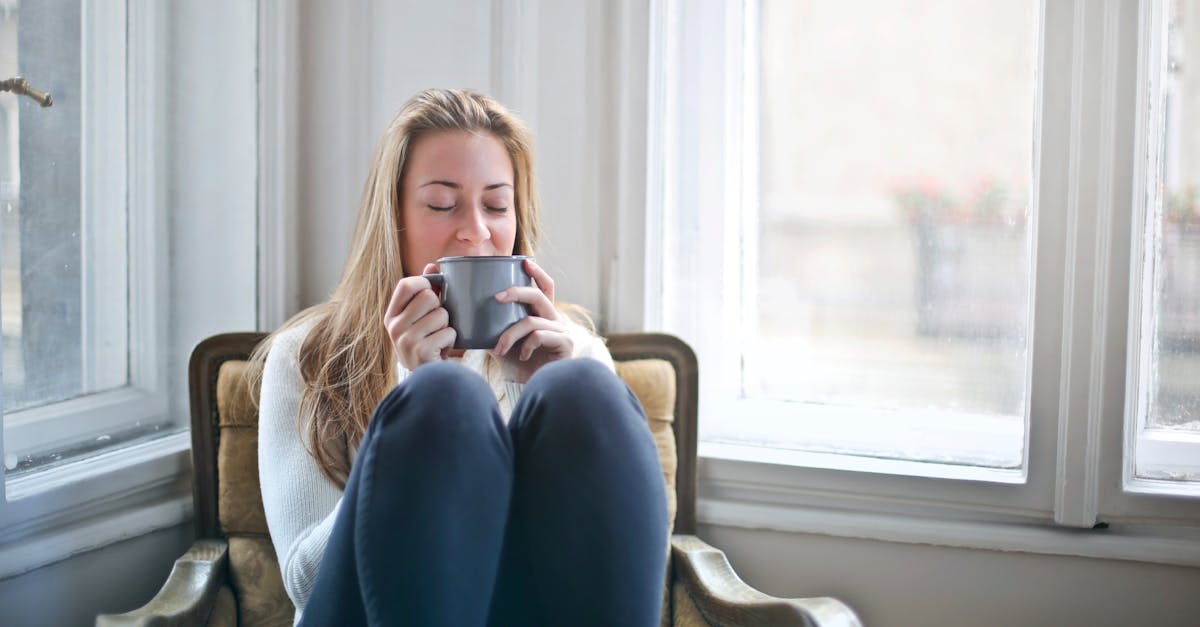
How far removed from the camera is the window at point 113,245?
4.69 feet

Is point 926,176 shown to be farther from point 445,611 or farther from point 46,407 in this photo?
point 46,407

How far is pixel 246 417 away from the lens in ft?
5.15

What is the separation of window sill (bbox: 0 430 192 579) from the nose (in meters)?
0.68

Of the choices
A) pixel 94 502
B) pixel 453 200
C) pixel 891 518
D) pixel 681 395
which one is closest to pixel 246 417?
pixel 94 502

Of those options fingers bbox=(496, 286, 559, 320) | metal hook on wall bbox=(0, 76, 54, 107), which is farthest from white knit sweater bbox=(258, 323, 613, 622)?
metal hook on wall bbox=(0, 76, 54, 107)

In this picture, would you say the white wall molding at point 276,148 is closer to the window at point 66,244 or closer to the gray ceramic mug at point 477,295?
the window at point 66,244

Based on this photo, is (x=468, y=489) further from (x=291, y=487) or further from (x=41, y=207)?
(x=41, y=207)

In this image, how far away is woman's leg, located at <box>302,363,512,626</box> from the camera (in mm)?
Answer: 984

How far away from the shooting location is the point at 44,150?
1.47m

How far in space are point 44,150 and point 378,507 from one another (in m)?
0.89

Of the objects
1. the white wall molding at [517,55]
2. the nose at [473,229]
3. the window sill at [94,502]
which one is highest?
the white wall molding at [517,55]

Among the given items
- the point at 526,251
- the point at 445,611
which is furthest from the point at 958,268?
the point at 445,611

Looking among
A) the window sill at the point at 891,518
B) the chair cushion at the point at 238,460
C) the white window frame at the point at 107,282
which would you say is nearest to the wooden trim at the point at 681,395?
the window sill at the point at 891,518

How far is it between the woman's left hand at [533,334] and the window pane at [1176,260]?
1007 millimetres
